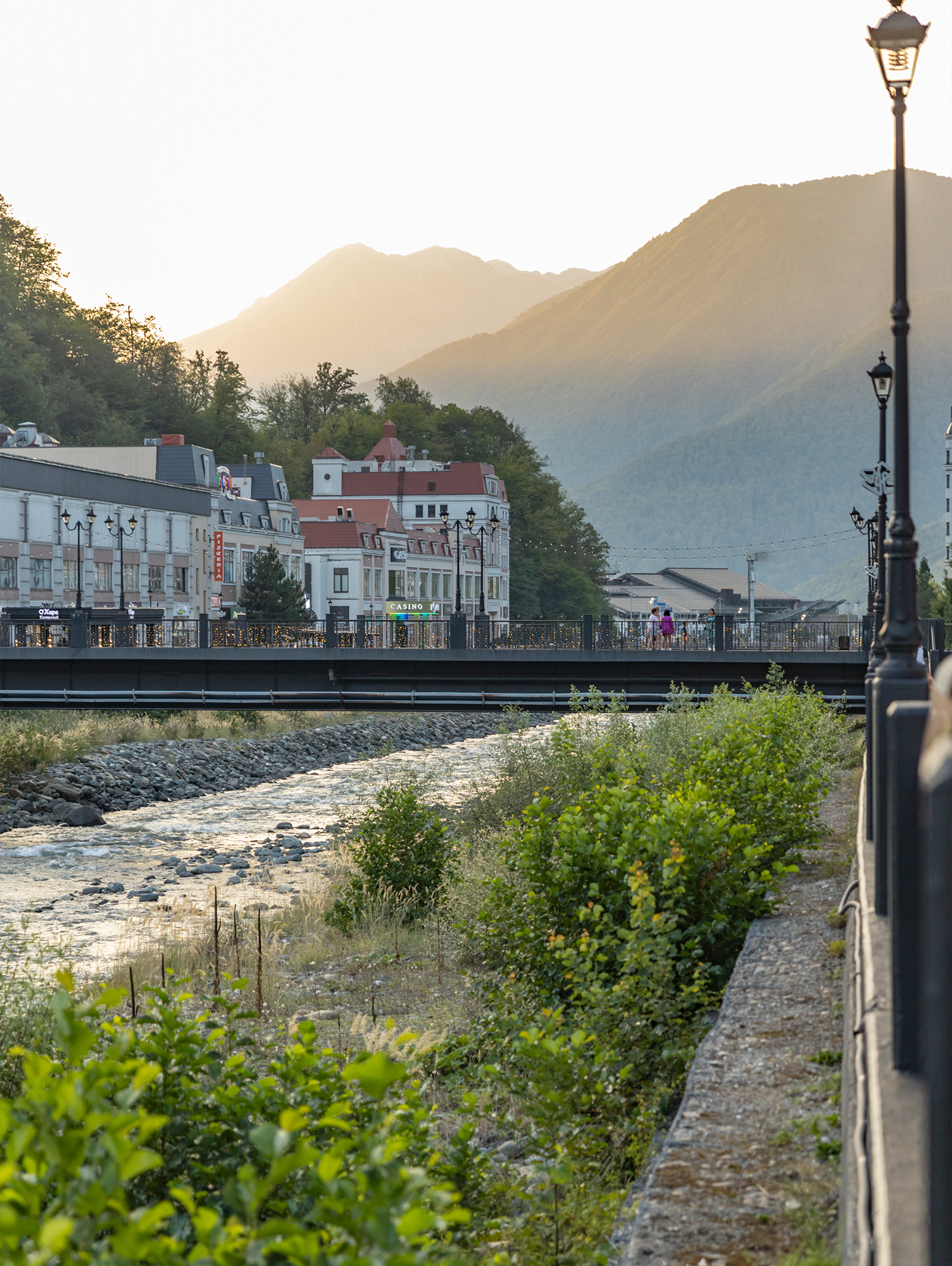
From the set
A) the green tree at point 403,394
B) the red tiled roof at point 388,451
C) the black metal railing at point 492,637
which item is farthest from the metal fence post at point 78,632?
the green tree at point 403,394

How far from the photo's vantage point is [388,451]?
125062mm

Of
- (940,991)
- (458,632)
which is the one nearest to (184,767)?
(458,632)

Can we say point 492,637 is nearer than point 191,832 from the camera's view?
No

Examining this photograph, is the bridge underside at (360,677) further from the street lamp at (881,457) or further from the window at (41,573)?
the window at (41,573)

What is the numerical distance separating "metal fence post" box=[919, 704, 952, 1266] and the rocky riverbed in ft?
51.5

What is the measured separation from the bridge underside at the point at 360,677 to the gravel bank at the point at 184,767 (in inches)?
118

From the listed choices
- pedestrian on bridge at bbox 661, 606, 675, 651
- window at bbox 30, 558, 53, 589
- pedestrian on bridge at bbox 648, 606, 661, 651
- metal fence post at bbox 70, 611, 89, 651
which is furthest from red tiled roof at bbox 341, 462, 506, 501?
metal fence post at bbox 70, 611, 89, 651

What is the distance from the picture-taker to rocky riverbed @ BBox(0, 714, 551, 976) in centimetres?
2347

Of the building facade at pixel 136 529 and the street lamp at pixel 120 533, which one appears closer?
the building facade at pixel 136 529

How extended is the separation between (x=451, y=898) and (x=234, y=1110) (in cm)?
1489

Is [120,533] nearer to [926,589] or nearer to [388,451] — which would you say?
[926,589]

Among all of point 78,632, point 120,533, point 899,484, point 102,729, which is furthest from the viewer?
point 120,533

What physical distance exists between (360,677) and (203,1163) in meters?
29.6

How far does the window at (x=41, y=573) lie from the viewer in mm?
62616
